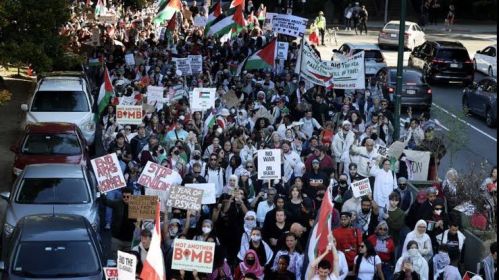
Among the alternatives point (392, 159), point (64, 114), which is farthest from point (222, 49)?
point (392, 159)

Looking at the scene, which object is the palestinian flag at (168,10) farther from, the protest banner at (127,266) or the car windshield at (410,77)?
the protest banner at (127,266)

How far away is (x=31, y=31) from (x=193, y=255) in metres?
12.2

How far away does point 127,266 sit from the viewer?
1051cm

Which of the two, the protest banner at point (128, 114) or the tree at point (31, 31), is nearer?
the protest banner at point (128, 114)

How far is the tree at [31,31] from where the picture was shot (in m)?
21.0

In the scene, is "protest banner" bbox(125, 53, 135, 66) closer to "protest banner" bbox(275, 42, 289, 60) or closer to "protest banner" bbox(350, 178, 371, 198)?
"protest banner" bbox(275, 42, 289, 60)

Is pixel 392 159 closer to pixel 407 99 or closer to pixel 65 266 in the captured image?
pixel 65 266

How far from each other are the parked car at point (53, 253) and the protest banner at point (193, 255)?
111cm

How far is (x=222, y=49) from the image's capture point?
31.0 metres

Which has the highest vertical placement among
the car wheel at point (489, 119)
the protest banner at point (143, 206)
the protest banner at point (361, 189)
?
the protest banner at point (361, 189)

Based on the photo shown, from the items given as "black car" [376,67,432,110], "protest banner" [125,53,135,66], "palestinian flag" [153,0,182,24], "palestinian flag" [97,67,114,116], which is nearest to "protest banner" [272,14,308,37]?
"black car" [376,67,432,110]

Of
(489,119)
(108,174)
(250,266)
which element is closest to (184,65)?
(489,119)

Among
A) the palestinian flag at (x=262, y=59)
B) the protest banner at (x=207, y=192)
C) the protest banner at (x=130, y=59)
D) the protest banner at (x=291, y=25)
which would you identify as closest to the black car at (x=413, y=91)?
the protest banner at (x=291, y=25)

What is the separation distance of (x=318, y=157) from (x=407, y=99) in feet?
42.8
